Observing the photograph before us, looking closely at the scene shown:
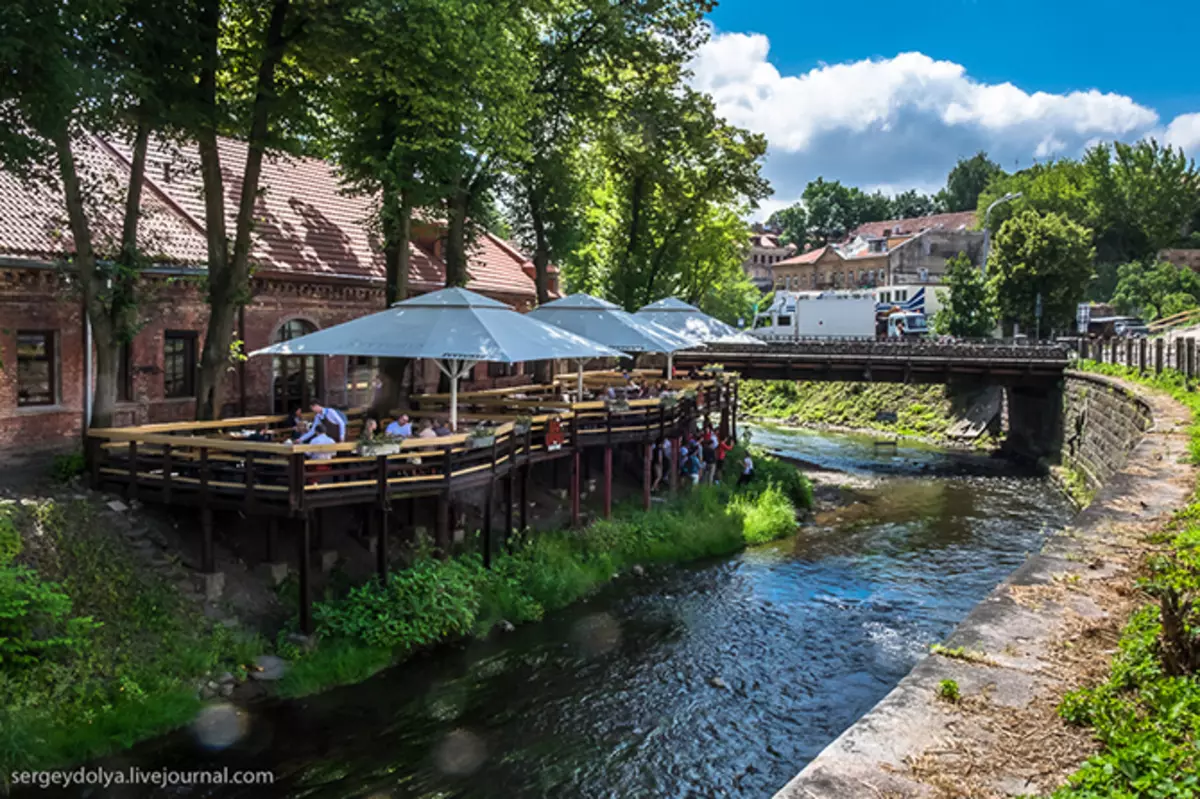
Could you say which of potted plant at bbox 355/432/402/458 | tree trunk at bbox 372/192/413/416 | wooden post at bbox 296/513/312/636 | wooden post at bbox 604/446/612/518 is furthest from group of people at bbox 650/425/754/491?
wooden post at bbox 296/513/312/636

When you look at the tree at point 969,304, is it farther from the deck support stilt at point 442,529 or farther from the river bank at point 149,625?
the deck support stilt at point 442,529

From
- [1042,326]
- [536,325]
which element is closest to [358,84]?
[536,325]

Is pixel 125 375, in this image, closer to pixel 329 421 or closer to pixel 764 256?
pixel 329 421

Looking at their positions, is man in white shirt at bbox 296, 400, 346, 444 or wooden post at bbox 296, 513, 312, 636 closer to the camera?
wooden post at bbox 296, 513, 312, 636

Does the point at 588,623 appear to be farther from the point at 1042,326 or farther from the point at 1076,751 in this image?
Result: the point at 1042,326

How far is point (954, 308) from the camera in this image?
165ft

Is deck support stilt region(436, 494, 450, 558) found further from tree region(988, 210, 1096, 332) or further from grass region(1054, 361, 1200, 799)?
tree region(988, 210, 1096, 332)

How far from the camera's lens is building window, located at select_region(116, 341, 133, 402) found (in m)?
18.3

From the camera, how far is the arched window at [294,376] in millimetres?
21844

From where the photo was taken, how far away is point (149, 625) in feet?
40.2

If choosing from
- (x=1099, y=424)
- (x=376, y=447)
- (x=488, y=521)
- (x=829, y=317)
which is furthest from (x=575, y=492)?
(x=829, y=317)

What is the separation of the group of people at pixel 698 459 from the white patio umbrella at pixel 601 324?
2608 millimetres

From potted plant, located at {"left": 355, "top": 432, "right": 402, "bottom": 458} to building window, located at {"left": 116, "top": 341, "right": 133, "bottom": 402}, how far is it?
25.2 ft

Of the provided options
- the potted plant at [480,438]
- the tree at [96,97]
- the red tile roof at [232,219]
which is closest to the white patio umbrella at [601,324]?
the red tile roof at [232,219]
